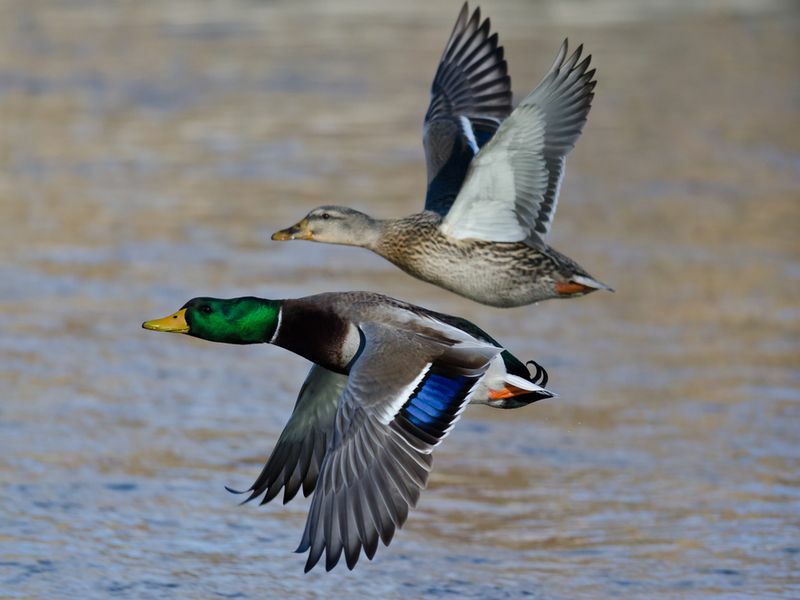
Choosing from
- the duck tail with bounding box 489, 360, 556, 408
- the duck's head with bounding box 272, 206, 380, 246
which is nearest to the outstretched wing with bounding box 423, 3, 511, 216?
the duck's head with bounding box 272, 206, 380, 246

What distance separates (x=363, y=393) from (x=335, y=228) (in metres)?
2.07

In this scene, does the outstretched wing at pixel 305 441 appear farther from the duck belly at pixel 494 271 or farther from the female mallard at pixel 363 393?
the duck belly at pixel 494 271

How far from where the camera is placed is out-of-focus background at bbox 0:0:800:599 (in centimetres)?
704

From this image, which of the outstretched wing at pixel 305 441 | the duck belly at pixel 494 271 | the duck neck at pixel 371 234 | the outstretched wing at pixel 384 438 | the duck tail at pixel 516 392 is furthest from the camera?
the duck neck at pixel 371 234

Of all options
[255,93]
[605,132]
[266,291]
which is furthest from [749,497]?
[255,93]

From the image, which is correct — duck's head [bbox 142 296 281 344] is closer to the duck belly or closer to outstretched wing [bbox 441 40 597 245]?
the duck belly

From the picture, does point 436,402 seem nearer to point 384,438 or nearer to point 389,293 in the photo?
point 384,438

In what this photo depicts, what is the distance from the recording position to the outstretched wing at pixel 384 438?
5.34 m

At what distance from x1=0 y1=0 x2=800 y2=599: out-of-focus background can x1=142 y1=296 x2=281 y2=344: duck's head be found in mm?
1113

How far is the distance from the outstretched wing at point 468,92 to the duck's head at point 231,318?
192 cm

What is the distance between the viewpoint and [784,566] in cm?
689

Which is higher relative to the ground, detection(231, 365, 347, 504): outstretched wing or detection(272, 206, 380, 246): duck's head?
detection(272, 206, 380, 246): duck's head

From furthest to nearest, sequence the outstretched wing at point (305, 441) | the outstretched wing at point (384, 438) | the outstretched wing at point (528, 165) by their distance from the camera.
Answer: the outstretched wing at point (528, 165), the outstretched wing at point (305, 441), the outstretched wing at point (384, 438)

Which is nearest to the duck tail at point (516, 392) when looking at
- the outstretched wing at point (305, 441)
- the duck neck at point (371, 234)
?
the outstretched wing at point (305, 441)
